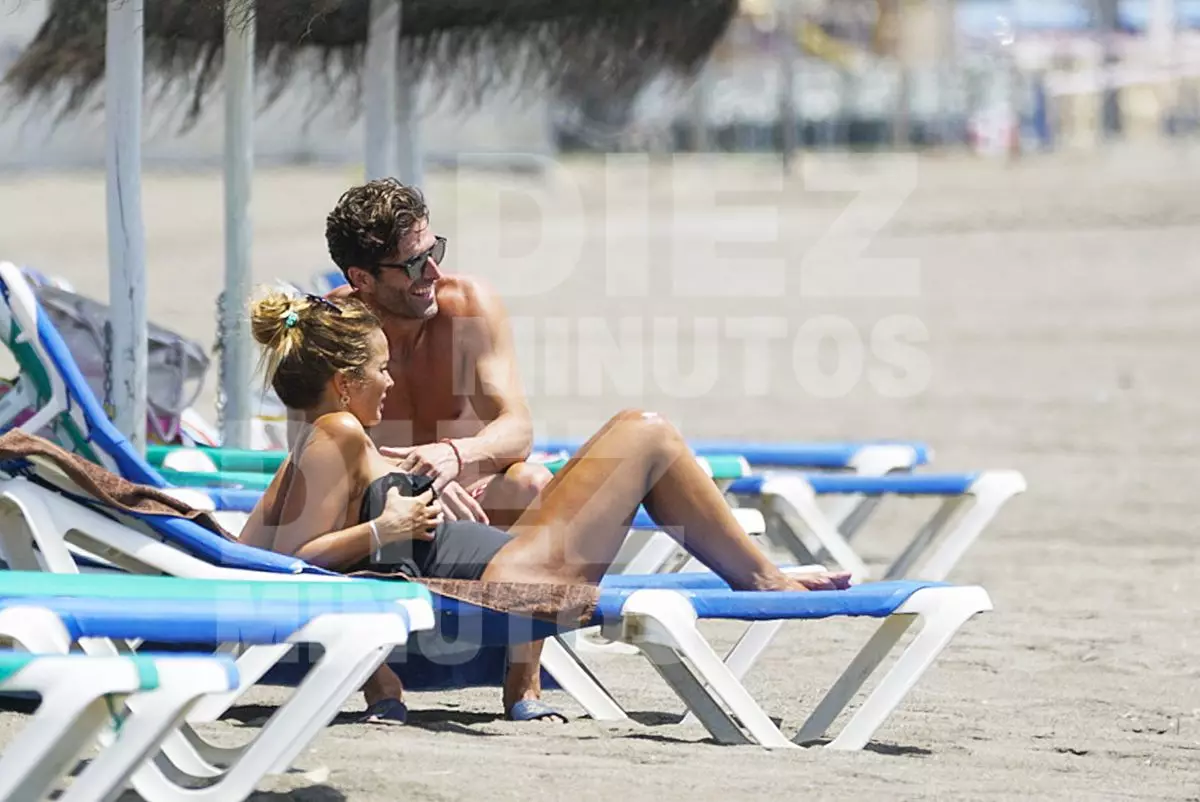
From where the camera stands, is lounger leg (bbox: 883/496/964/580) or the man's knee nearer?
the man's knee

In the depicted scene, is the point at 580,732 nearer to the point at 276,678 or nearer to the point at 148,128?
the point at 276,678

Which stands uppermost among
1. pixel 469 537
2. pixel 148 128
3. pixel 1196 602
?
pixel 148 128

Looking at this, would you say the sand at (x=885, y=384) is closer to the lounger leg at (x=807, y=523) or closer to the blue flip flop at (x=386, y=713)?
the blue flip flop at (x=386, y=713)

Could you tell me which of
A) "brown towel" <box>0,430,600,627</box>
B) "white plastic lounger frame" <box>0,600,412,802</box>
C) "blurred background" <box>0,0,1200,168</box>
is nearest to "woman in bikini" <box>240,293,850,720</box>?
"brown towel" <box>0,430,600,627</box>

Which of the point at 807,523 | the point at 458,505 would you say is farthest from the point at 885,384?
the point at 458,505

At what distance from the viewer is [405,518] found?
3893mm

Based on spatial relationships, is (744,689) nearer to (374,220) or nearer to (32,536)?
(374,220)

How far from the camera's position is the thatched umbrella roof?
6332mm

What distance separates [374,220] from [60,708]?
180 cm

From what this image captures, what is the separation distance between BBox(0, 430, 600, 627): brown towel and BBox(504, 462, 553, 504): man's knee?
613mm

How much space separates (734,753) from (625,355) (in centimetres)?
857

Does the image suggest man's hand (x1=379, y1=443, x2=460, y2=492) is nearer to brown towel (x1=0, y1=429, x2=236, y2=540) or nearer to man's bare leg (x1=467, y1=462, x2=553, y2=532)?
man's bare leg (x1=467, y1=462, x2=553, y2=532)

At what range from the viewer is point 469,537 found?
13.3 ft

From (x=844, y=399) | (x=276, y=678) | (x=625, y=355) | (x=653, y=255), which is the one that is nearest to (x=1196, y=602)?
(x=276, y=678)
